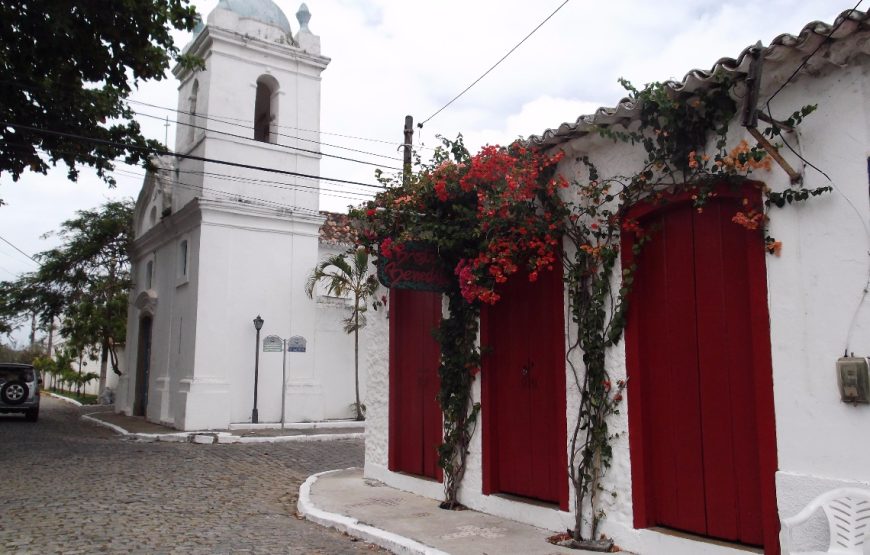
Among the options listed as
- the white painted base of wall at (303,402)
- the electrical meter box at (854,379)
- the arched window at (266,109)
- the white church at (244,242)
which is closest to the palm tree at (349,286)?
the white church at (244,242)

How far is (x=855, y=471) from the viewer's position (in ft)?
13.5

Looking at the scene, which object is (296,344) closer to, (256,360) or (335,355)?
(256,360)

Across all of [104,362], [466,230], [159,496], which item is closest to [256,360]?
[159,496]

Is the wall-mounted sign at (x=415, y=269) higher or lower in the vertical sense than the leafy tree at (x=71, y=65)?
lower

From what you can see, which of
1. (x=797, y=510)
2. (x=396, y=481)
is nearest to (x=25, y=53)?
(x=396, y=481)

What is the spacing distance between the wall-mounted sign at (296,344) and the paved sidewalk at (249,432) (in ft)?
5.41

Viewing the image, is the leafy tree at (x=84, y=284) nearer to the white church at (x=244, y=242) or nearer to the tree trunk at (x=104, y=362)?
the tree trunk at (x=104, y=362)

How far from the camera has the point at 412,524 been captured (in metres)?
6.52

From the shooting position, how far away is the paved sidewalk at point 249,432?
13.8 metres

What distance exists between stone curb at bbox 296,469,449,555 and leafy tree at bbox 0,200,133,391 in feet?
58.4

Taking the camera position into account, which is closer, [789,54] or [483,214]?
[789,54]

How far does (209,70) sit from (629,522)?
14.6 metres

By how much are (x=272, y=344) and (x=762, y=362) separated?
41.4 feet

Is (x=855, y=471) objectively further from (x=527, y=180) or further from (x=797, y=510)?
(x=527, y=180)
